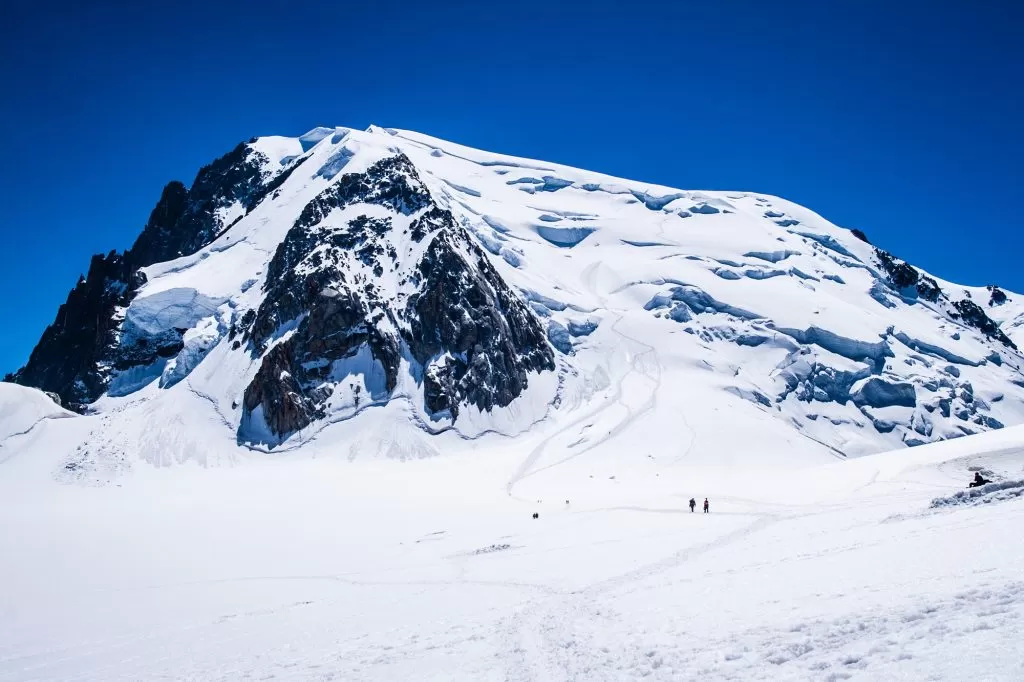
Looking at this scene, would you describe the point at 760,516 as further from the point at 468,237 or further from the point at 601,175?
the point at 601,175

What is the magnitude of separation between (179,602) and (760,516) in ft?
99.0

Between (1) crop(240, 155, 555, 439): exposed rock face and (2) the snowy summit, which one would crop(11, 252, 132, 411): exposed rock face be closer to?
(2) the snowy summit

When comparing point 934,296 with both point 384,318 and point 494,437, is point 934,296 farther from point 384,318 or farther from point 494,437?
point 384,318

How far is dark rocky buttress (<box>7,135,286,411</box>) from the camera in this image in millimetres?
114188

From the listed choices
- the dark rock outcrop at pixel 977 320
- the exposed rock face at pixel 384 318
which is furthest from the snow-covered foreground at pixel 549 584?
the dark rock outcrop at pixel 977 320

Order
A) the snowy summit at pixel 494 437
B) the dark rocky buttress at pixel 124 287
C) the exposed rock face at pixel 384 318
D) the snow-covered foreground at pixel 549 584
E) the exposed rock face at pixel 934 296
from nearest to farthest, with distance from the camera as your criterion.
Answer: the snow-covered foreground at pixel 549 584 → the snowy summit at pixel 494 437 → the exposed rock face at pixel 384 318 → the dark rocky buttress at pixel 124 287 → the exposed rock face at pixel 934 296

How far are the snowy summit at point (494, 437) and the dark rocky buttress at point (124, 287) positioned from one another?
1.21 metres

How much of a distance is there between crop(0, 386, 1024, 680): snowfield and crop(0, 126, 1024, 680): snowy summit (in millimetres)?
191

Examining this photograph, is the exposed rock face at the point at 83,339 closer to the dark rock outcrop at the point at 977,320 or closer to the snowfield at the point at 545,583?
the snowfield at the point at 545,583

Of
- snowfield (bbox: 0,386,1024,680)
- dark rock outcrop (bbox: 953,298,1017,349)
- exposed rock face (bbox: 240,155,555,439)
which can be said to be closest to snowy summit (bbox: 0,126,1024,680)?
snowfield (bbox: 0,386,1024,680)

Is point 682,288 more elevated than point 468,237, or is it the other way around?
point 468,237

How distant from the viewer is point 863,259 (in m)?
163

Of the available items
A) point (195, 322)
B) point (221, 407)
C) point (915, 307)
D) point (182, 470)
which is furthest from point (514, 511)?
point (915, 307)

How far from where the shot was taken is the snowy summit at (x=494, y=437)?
61.9 feet
